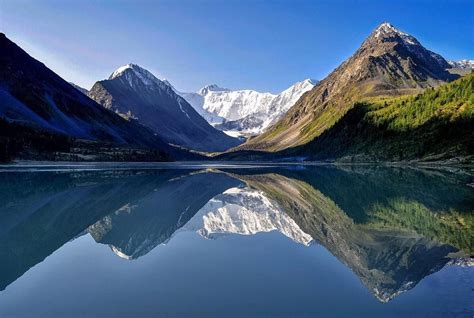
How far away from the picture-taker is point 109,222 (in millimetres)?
34062

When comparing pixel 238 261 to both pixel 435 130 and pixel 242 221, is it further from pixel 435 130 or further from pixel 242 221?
pixel 435 130

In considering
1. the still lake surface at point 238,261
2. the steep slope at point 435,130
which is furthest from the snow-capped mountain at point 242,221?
the steep slope at point 435,130

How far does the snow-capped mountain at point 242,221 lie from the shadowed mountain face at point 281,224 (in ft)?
0.35

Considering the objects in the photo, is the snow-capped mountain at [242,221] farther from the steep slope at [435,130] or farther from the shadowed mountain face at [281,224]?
the steep slope at [435,130]

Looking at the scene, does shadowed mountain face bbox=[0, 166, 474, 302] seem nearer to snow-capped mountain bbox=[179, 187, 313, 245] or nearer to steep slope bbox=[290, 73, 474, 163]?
snow-capped mountain bbox=[179, 187, 313, 245]

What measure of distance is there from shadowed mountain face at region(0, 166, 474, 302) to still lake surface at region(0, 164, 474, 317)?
12cm

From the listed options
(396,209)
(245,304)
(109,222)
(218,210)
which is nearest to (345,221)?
(396,209)

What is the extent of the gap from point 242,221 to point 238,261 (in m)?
17.5

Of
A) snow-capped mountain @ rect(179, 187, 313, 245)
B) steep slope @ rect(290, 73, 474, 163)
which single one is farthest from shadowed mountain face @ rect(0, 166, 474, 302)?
steep slope @ rect(290, 73, 474, 163)

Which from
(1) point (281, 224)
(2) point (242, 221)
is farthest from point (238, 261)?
(2) point (242, 221)

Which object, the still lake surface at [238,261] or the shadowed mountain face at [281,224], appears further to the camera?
the shadowed mountain face at [281,224]

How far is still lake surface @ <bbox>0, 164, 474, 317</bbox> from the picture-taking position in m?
14.3

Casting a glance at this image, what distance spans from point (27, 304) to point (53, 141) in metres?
194

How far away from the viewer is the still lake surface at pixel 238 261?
14297mm
